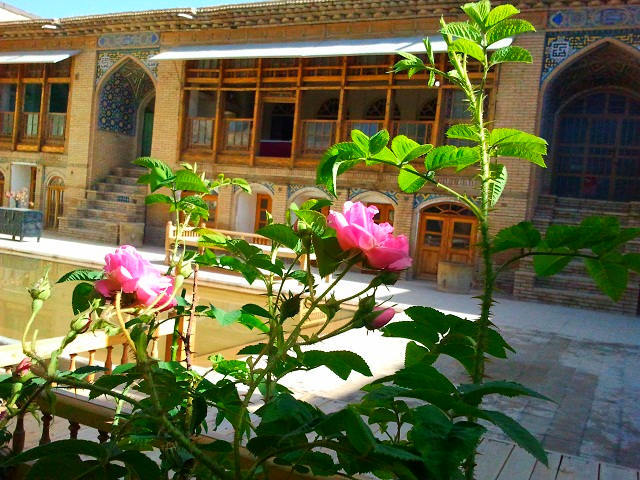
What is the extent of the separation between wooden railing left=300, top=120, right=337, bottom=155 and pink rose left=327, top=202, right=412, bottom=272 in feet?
46.4

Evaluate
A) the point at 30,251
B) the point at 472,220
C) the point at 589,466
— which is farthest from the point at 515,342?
the point at 30,251

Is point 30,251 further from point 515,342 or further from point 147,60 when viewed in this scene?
point 515,342

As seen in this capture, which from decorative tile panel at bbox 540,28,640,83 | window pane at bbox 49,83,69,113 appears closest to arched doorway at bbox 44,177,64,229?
window pane at bbox 49,83,69,113

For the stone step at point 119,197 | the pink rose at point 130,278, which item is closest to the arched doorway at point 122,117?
the stone step at point 119,197

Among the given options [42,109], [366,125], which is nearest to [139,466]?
[366,125]

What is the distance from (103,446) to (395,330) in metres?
0.45

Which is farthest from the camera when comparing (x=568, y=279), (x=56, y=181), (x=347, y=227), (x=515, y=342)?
(x=56, y=181)

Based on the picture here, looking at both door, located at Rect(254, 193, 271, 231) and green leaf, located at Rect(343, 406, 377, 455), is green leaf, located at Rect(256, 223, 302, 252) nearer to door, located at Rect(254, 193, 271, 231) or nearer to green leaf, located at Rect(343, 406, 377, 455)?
green leaf, located at Rect(343, 406, 377, 455)

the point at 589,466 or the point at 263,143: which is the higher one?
the point at 263,143

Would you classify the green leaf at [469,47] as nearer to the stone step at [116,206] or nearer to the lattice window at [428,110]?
the lattice window at [428,110]

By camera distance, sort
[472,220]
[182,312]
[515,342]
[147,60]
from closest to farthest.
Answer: [182,312] < [515,342] < [472,220] < [147,60]

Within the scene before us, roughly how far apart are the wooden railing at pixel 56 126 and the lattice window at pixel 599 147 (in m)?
13.7

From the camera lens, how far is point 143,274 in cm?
101

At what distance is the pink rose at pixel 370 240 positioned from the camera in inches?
33.9
